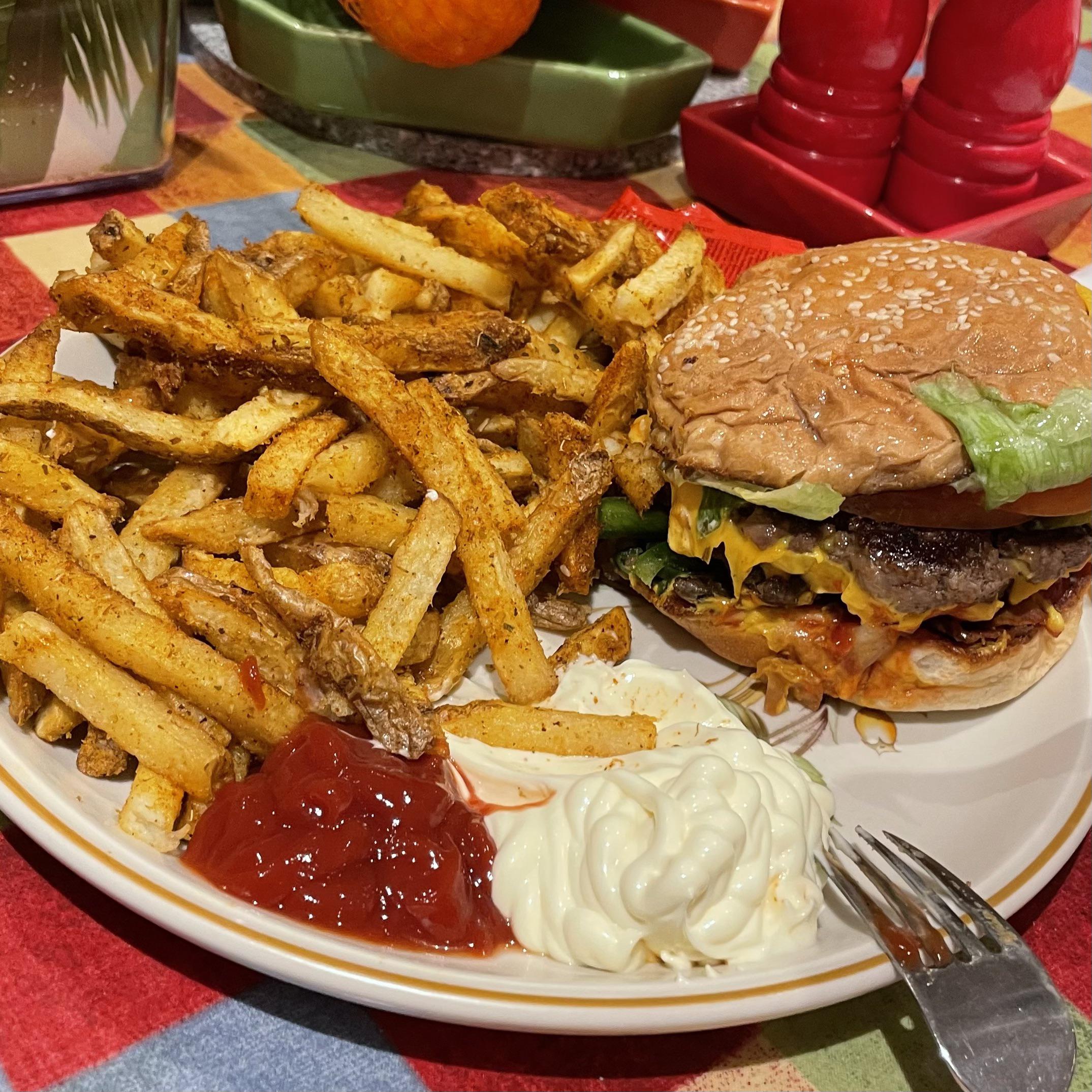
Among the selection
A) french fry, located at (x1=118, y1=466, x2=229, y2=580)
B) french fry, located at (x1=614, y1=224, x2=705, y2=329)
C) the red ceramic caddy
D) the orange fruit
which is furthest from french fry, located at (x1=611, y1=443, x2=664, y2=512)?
the orange fruit

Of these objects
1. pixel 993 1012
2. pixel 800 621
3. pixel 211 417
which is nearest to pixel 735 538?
pixel 800 621

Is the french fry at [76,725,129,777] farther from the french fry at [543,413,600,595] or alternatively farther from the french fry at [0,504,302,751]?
the french fry at [543,413,600,595]

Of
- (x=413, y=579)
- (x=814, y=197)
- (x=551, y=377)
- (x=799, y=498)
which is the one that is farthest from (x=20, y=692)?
(x=814, y=197)

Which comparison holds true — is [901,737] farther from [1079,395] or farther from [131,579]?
[131,579]

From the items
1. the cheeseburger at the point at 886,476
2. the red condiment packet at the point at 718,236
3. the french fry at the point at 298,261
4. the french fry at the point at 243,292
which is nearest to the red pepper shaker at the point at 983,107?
the red condiment packet at the point at 718,236

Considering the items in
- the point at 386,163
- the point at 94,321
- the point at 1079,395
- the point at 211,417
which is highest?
the point at 1079,395

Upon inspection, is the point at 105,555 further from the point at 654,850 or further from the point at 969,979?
the point at 969,979

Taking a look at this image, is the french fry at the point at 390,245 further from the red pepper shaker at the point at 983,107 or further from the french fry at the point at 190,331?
the red pepper shaker at the point at 983,107

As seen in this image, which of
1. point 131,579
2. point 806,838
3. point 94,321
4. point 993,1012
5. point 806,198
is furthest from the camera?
point 806,198
